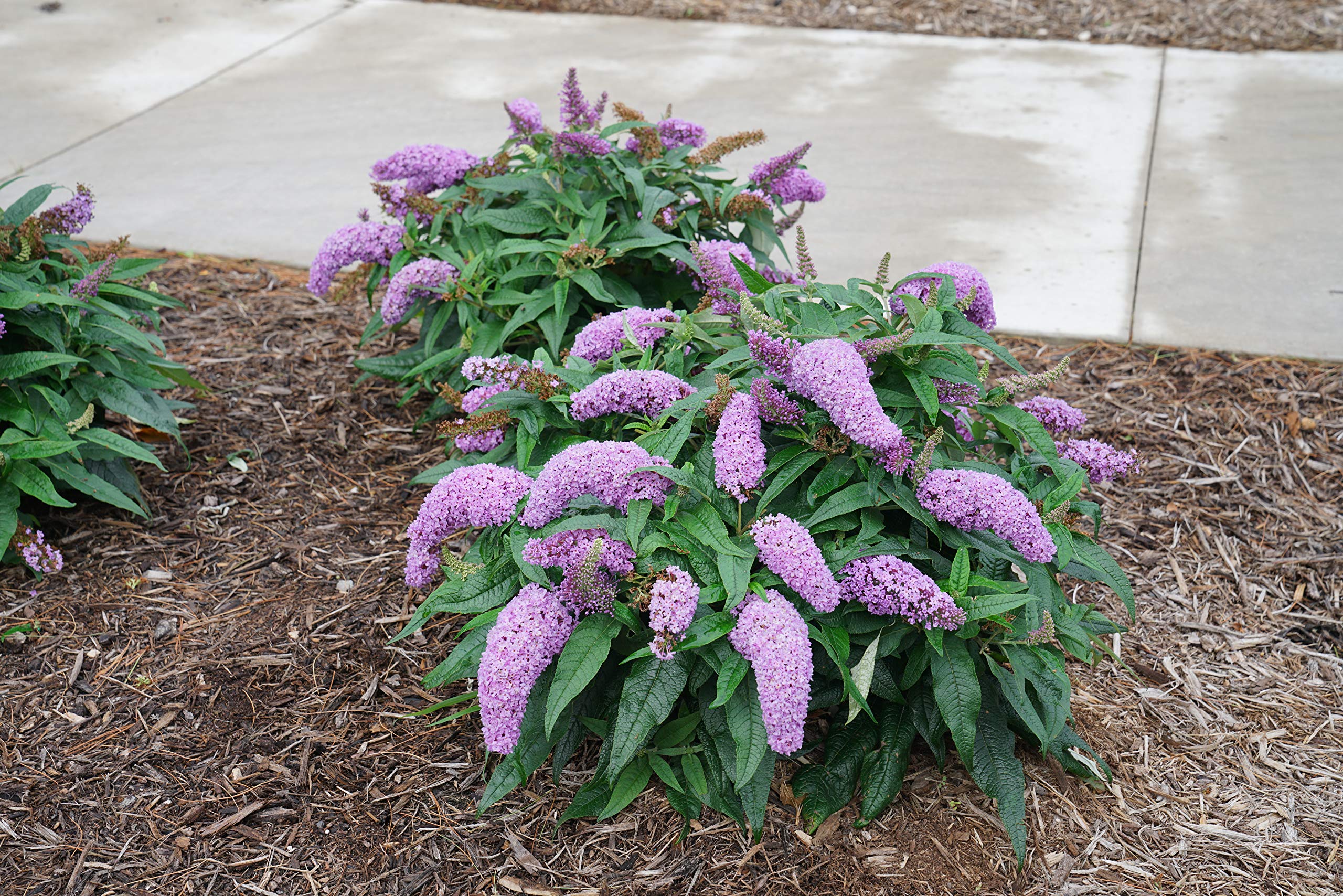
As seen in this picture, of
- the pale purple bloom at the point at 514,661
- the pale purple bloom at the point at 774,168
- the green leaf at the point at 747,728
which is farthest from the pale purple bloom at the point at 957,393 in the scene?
the pale purple bloom at the point at 774,168

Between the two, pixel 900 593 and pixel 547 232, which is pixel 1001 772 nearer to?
pixel 900 593

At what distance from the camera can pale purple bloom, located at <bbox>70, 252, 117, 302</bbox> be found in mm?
3232

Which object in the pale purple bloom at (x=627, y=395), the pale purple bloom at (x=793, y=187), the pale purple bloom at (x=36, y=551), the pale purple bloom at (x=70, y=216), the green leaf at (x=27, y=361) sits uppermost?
the pale purple bloom at (x=70, y=216)

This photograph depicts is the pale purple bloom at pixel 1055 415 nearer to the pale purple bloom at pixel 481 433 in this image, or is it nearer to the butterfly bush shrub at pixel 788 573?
the butterfly bush shrub at pixel 788 573

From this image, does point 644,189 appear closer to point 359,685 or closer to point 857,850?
point 359,685

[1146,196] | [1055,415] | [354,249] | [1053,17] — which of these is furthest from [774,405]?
[1053,17]

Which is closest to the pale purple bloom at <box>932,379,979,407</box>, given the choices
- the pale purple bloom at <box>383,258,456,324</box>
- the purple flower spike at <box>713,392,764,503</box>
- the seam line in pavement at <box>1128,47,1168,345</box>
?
the purple flower spike at <box>713,392,764,503</box>

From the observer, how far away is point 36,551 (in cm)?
320

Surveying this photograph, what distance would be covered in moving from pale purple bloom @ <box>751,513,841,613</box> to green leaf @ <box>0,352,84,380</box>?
2072 mm

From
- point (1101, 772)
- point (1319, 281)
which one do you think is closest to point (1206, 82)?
point (1319, 281)

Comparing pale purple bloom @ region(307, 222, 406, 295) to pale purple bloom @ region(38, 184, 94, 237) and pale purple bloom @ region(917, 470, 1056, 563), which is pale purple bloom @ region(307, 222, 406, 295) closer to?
pale purple bloom @ region(38, 184, 94, 237)

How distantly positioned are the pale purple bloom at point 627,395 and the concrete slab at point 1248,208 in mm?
2809

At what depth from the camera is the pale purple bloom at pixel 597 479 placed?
2.36 meters

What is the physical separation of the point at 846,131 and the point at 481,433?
4515 millimetres
